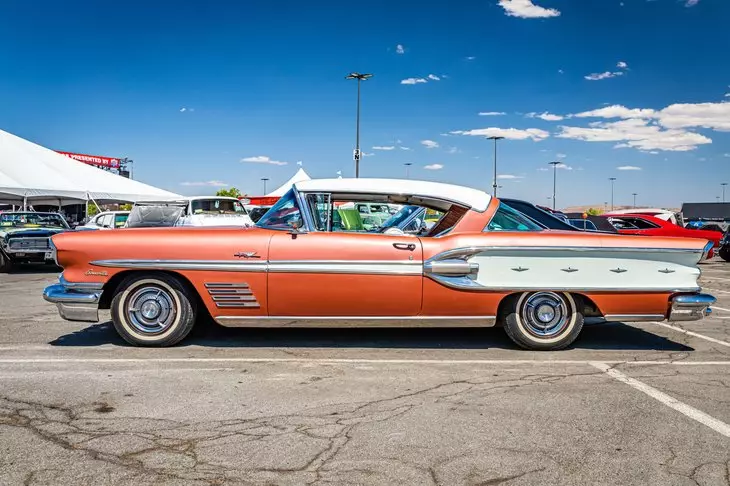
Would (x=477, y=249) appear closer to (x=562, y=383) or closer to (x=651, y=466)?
(x=562, y=383)

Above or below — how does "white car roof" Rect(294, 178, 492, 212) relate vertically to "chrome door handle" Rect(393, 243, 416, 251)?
above

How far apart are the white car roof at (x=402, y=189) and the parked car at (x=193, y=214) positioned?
3.55 m

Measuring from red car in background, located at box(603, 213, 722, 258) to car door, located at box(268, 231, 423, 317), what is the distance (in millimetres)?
→ 13756

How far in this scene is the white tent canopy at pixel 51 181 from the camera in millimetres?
22141

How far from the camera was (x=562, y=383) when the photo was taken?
4.40 m

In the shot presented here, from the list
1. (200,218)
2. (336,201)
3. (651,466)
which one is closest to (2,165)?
(200,218)

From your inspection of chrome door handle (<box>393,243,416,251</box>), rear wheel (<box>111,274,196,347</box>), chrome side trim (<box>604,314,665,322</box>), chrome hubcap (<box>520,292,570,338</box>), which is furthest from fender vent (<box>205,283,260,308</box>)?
chrome side trim (<box>604,314,665,322</box>)

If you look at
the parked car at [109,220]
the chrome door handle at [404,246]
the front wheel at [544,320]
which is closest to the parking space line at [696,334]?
the front wheel at [544,320]

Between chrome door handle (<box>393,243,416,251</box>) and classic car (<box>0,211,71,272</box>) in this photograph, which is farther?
classic car (<box>0,211,71,272</box>)

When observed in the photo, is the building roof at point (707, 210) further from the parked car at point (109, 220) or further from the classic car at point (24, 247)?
the classic car at point (24, 247)

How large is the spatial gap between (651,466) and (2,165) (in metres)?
24.9

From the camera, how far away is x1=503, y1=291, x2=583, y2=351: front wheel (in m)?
5.41

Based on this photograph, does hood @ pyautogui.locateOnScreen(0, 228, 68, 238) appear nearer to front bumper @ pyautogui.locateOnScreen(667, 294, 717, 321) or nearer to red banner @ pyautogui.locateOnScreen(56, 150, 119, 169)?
front bumper @ pyautogui.locateOnScreen(667, 294, 717, 321)

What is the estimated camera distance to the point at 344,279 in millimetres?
5176
